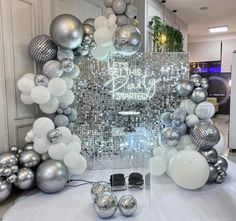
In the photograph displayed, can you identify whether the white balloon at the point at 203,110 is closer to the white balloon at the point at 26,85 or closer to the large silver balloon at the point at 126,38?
the large silver balloon at the point at 126,38

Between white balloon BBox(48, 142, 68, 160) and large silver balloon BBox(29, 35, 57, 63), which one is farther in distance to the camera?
large silver balloon BBox(29, 35, 57, 63)

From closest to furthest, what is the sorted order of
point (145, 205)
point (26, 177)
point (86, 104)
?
point (145, 205) < point (26, 177) < point (86, 104)

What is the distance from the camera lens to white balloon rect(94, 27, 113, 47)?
10.4 ft

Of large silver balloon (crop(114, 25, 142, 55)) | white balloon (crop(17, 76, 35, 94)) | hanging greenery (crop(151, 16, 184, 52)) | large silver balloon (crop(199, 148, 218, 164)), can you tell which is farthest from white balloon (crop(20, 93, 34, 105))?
hanging greenery (crop(151, 16, 184, 52))

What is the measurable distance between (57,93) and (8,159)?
930 mm

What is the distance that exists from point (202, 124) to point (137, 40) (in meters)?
1.35

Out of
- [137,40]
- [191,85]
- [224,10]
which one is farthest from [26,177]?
[224,10]

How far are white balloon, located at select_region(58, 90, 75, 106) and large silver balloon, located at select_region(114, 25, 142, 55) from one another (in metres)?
0.87

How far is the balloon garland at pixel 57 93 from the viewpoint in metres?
2.73

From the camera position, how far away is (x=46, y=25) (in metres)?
→ 3.55

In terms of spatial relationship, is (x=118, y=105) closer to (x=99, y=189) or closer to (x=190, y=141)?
(x=190, y=141)

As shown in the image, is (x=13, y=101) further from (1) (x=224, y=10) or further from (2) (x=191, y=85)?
(1) (x=224, y=10)

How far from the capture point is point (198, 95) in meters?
3.17

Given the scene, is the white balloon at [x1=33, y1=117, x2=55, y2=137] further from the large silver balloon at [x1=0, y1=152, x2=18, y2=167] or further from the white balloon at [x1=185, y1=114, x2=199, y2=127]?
the white balloon at [x1=185, y1=114, x2=199, y2=127]
